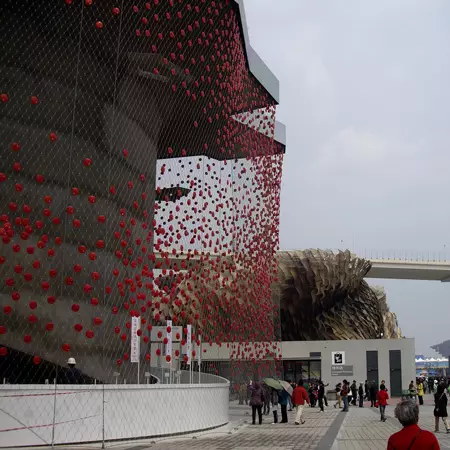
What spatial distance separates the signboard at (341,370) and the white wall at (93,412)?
26.6m

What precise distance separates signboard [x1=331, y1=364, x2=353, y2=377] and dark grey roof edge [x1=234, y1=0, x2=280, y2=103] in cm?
2066

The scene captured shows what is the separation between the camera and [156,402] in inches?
637

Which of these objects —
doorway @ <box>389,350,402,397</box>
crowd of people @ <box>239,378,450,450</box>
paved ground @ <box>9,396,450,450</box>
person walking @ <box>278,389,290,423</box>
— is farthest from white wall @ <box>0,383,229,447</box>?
doorway @ <box>389,350,402,397</box>

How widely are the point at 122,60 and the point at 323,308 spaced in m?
38.2

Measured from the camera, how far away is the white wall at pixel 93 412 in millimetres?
13219

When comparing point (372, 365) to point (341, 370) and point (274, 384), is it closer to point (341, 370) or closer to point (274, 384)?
point (341, 370)

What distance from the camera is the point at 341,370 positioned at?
43.4 metres

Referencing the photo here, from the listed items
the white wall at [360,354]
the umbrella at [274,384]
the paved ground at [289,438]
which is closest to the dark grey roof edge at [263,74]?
the umbrella at [274,384]

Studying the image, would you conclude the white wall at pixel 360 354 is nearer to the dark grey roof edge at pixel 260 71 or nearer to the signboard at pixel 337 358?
the signboard at pixel 337 358

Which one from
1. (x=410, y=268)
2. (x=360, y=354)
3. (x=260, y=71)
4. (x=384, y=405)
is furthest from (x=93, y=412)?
(x=410, y=268)

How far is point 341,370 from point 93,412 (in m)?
30.9

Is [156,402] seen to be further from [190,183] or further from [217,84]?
[217,84]

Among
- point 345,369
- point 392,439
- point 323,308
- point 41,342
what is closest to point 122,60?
point 41,342

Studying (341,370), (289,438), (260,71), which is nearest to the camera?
(289,438)
